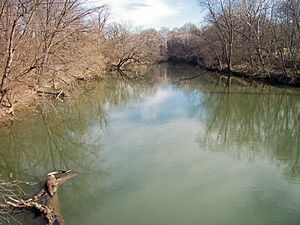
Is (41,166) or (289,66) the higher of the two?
(289,66)

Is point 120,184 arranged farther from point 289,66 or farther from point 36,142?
point 289,66

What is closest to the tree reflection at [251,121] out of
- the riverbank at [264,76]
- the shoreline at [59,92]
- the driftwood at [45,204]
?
the riverbank at [264,76]

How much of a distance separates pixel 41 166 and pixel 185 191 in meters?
4.24

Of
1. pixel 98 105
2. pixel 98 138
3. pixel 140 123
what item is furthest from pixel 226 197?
pixel 98 105

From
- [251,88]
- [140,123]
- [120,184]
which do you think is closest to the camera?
[120,184]

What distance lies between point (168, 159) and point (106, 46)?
27.1m

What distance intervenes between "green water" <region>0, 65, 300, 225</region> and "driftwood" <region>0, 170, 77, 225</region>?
0.21 m

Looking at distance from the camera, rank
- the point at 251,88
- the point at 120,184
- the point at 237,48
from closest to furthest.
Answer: the point at 120,184
the point at 251,88
the point at 237,48

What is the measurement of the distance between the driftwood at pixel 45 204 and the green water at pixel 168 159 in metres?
0.21

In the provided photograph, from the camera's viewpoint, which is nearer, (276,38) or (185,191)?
(185,191)

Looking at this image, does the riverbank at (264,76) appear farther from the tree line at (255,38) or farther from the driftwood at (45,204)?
the driftwood at (45,204)

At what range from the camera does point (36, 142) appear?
12.4 m

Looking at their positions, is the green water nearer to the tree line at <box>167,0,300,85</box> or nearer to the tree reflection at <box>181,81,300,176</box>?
the tree reflection at <box>181,81,300,176</box>

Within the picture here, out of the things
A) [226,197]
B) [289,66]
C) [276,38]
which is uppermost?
[276,38]
